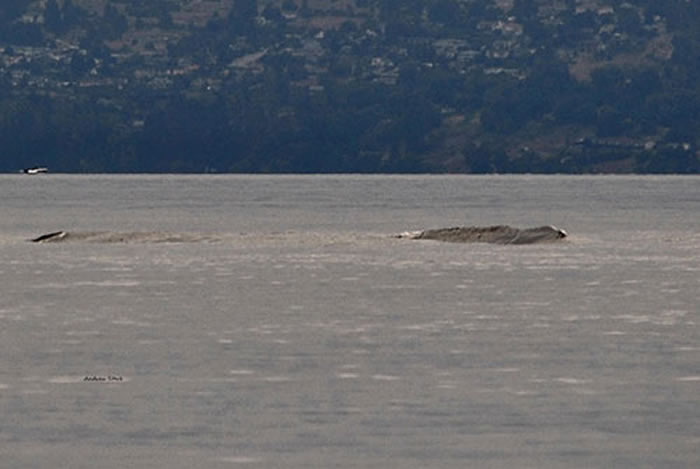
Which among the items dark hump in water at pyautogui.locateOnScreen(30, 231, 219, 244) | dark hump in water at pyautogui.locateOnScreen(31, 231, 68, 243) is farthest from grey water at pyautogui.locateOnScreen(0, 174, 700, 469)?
dark hump in water at pyautogui.locateOnScreen(31, 231, 68, 243)

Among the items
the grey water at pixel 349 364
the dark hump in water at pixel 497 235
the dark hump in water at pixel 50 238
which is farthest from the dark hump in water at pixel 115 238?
the grey water at pixel 349 364

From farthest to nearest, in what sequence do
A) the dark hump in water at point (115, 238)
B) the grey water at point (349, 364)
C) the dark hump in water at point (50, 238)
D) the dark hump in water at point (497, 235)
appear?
the dark hump in water at point (50, 238), the dark hump in water at point (115, 238), the dark hump in water at point (497, 235), the grey water at point (349, 364)

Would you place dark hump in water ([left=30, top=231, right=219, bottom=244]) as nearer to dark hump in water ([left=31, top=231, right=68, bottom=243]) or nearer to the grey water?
dark hump in water ([left=31, top=231, right=68, bottom=243])

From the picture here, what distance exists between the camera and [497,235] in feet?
418

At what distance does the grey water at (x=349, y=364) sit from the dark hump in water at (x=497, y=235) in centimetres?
2421

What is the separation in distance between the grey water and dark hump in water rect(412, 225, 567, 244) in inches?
953

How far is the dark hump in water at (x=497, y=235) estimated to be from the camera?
126m

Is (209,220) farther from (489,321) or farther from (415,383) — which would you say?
(415,383)

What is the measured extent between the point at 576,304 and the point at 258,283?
16.2 metres

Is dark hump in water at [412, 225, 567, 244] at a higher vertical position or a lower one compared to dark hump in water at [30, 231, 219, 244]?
higher

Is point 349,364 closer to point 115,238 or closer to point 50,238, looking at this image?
point 115,238

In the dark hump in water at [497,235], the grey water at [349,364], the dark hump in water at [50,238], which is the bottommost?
the dark hump in water at [50,238]

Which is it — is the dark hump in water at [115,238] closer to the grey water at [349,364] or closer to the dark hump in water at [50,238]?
the dark hump in water at [50,238]

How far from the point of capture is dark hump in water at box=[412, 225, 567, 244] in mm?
125500
